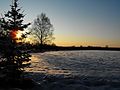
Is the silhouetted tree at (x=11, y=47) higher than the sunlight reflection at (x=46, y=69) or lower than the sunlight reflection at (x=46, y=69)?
higher

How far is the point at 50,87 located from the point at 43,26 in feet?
246

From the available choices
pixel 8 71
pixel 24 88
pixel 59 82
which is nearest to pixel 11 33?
pixel 8 71

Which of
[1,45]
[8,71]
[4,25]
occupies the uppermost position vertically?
[4,25]

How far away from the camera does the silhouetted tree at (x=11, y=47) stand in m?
19.1

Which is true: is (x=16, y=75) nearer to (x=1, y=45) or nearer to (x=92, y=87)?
(x=1, y=45)

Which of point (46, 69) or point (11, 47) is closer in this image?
point (11, 47)

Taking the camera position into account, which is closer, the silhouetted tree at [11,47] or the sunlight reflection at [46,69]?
the silhouetted tree at [11,47]

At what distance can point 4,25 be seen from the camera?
1952 cm

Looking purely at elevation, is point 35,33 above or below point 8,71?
above

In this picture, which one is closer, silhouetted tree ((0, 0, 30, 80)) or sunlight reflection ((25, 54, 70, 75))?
silhouetted tree ((0, 0, 30, 80))

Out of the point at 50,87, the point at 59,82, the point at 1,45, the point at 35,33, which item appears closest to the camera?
the point at 1,45

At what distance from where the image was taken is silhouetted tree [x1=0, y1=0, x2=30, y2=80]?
19125 millimetres

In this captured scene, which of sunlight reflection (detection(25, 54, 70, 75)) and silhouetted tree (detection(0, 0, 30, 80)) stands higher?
silhouetted tree (detection(0, 0, 30, 80))

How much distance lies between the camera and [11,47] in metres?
19.2
